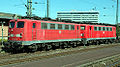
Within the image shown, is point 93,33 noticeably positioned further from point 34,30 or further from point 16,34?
point 16,34

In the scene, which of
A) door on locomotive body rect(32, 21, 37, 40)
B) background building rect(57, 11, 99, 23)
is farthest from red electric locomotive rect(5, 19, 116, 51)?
background building rect(57, 11, 99, 23)

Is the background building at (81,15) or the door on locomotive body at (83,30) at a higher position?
the background building at (81,15)

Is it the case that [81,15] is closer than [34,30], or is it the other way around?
[34,30]

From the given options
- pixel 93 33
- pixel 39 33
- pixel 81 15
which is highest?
pixel 81 15

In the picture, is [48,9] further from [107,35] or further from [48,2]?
[107,35]

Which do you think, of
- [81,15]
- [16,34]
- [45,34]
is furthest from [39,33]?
[81,15]

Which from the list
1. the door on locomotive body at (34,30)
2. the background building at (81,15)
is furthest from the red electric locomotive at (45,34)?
the background building at (81,15)

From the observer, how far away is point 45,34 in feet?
53.0

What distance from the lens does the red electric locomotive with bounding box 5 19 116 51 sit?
14258mm

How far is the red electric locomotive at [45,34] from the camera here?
561 inches

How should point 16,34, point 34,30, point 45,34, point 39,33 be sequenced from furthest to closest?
point 45,34, point 39,33, point 34,30, point 16,34

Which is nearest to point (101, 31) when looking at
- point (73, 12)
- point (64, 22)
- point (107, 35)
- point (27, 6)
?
point (107, 35)

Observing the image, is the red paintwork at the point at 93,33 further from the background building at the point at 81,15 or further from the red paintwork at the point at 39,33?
the background building at the point at 81,15

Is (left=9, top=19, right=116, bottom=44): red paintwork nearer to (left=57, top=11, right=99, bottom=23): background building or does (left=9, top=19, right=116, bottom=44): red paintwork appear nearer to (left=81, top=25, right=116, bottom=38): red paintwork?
(left=81, top=25, right=116, bottom=38): red paintwork
